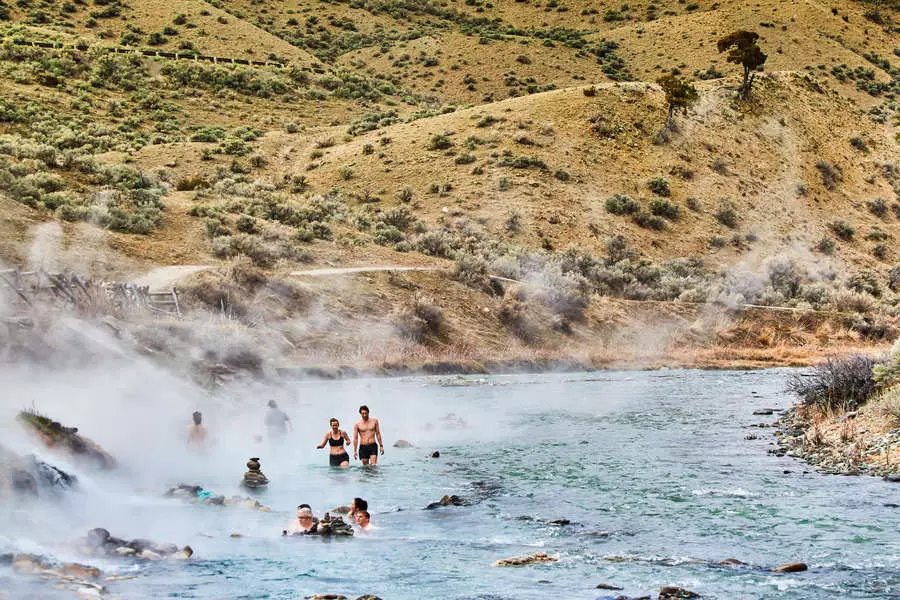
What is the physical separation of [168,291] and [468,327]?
13.4 m

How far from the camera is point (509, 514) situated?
53.0 ft

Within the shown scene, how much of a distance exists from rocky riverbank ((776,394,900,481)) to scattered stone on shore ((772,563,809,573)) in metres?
5.29

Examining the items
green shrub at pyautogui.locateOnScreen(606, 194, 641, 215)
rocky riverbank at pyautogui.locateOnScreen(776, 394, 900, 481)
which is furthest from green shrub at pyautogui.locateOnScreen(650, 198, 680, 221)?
rocky riverbank at pyautogui.locateOnScreen(776, 394, 900, 481)

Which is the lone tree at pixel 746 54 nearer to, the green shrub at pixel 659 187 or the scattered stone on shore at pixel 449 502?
the green shrub at pixel 659 187

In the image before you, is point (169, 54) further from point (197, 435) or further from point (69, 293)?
point (197, 435)

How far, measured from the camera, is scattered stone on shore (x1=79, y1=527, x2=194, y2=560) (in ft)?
42.7

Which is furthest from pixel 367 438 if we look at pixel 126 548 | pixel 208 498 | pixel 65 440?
pixel 126 548

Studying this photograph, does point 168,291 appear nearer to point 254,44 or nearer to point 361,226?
point 361,226

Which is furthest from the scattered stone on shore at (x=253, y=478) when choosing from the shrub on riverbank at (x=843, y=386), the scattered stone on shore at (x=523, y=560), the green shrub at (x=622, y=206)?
the green shrub at (x=622, y=206)

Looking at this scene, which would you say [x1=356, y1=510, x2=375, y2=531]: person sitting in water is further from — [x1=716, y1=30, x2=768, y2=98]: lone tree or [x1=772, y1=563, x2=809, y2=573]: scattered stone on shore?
[x1=716, y1=30, x2=768, y2=98]: lone tree

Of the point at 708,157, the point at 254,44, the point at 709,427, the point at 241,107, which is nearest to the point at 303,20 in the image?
the point at 254,44

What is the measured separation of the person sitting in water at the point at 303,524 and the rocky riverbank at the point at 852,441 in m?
9.24

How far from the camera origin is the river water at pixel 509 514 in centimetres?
1219

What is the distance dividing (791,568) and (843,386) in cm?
1130
